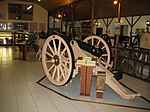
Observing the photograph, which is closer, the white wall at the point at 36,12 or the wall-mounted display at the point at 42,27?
the white wall at the point at 36,12

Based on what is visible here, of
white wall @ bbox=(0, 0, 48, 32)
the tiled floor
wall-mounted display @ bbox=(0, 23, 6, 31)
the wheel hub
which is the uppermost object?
white wall @ bbox=(0, 0, 48, 32)

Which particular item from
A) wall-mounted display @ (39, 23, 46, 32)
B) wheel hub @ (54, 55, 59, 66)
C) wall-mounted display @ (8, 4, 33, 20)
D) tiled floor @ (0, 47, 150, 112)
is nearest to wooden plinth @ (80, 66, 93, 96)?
tiled floor @ (0, 47, 150, 112)

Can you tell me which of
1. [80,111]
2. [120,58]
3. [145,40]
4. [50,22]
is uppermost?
[50,22]

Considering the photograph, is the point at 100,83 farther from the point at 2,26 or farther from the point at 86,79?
the point at 2,26

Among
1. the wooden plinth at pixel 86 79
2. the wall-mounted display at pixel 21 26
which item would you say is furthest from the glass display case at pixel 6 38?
the wooden plinth at pixel 86 79

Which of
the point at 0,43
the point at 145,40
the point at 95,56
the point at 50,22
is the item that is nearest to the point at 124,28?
the point at 50,22

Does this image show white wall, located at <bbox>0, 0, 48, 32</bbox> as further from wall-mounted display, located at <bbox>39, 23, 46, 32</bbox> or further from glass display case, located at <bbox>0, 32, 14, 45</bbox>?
glass display case, located at <bbox>0, 32, 14, 45</bbox>

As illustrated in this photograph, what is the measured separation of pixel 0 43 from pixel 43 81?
1026cm

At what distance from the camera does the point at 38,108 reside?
3342mm

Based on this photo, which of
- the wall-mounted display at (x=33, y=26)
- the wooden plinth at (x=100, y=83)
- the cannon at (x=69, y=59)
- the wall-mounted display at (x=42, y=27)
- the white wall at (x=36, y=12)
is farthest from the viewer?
the wall-mounted display at (x=42, y=27)

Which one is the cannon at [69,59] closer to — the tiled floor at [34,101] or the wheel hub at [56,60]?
the wheel hub at [56,60]

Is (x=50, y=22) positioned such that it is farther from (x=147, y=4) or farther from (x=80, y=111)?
(x=80, y=111)

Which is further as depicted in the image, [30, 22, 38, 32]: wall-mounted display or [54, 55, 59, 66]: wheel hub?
[30, 22, 38, 32]: wall-mounted display

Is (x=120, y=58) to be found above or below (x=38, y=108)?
above
